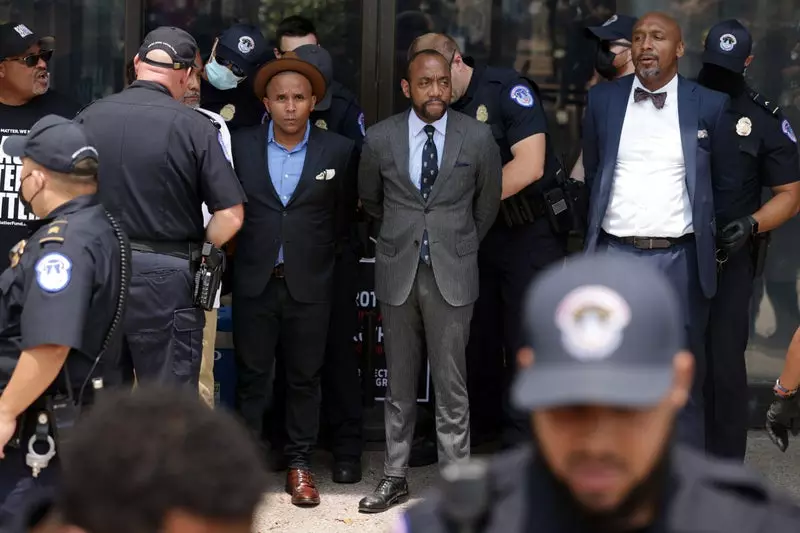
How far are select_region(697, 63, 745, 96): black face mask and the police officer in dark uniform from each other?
61.6 inches

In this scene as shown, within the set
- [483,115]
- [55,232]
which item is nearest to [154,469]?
[55,232]

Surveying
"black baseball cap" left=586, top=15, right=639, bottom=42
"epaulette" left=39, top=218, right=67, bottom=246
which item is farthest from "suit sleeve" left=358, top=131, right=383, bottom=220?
"epaulette" left=39, top=218, right=67, bottom=246

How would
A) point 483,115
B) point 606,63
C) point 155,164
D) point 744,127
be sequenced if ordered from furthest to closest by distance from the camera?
point 606,63 < point 483,115 < point 744,127 < point 155,164

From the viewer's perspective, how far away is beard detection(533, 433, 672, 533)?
1.63 metres

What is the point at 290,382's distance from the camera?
5.79 m

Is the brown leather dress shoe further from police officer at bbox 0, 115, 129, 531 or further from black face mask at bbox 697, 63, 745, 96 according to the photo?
black face mask at bbox 697, 63, 745, 96

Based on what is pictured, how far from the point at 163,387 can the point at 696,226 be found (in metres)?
3.83

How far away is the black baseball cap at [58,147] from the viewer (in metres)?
3.75

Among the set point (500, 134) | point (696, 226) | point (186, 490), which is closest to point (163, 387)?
point (186, 490)

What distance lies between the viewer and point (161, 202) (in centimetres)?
489

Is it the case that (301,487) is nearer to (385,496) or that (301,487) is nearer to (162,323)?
(385,496)

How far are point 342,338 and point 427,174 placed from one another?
93 centimetres

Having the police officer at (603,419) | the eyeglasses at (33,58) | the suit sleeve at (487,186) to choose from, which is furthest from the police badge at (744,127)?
the police officer at (603,419)

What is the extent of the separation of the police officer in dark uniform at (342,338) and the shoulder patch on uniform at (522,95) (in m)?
0.72
